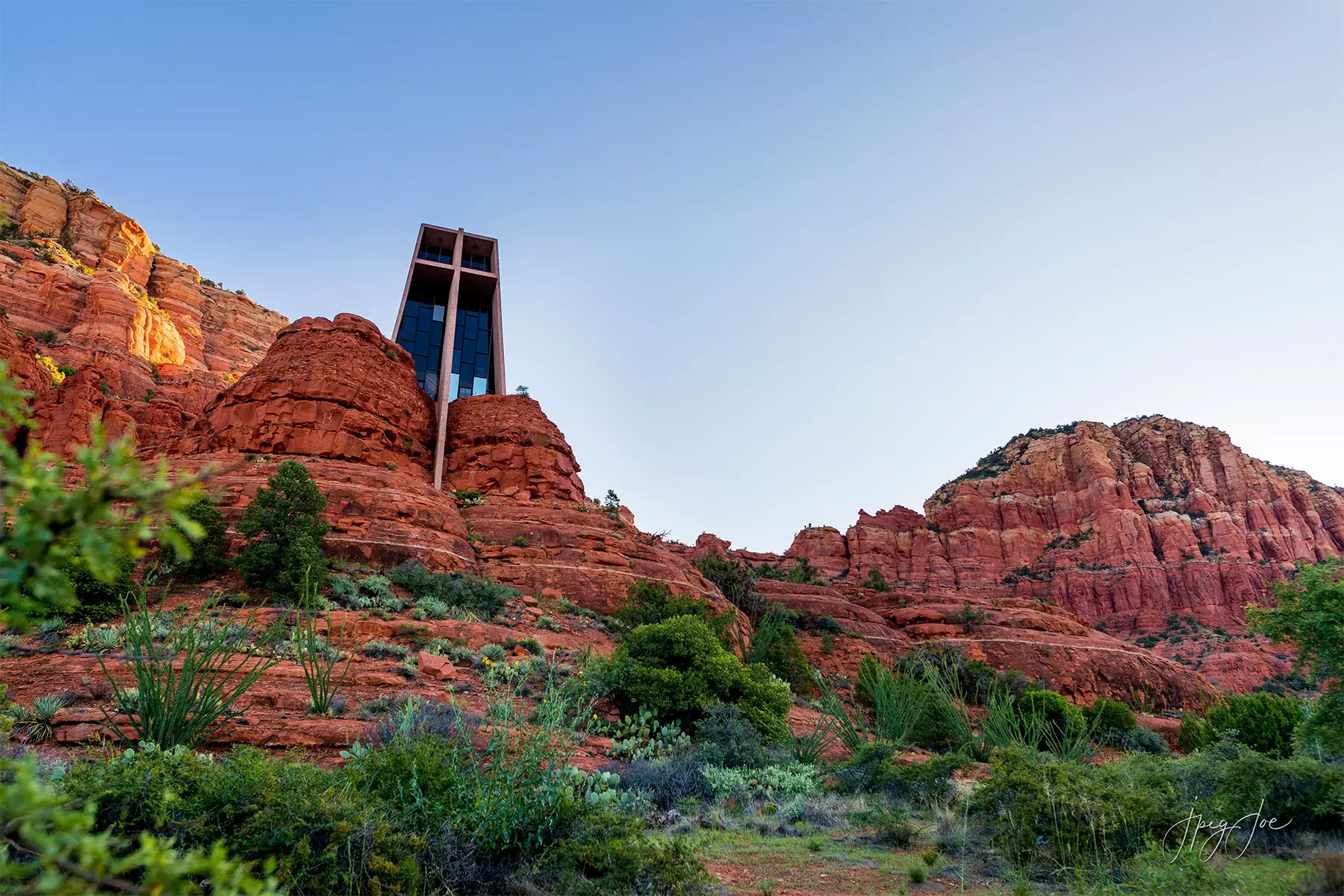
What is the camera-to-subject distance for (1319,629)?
23.8ft

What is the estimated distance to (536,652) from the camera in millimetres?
14758

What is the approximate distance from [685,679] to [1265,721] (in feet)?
35.7

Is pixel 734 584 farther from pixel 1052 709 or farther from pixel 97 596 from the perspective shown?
pixel 97 596

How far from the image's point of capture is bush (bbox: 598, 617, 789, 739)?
1180cm

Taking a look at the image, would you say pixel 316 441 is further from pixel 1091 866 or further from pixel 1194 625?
pixel 1194 625

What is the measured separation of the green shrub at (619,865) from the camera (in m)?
4.87

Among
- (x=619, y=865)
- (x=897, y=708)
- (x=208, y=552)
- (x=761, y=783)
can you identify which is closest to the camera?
(x=619, y=865)

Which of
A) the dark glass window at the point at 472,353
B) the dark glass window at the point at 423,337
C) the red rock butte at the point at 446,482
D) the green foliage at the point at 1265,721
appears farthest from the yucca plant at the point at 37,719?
the dark glass window at the point at 472,353

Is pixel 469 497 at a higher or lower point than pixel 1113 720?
higher

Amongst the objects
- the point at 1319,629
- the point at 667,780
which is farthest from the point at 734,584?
the point at 1319,629

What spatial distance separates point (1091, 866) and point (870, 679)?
12724 millimetres

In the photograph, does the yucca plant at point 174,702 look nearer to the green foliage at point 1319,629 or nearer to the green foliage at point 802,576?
the green foliage at point 1319,629

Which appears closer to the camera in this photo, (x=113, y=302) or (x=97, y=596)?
(x=97, y=596)

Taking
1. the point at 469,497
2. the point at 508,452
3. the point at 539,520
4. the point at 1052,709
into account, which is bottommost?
the point at 1052,709
